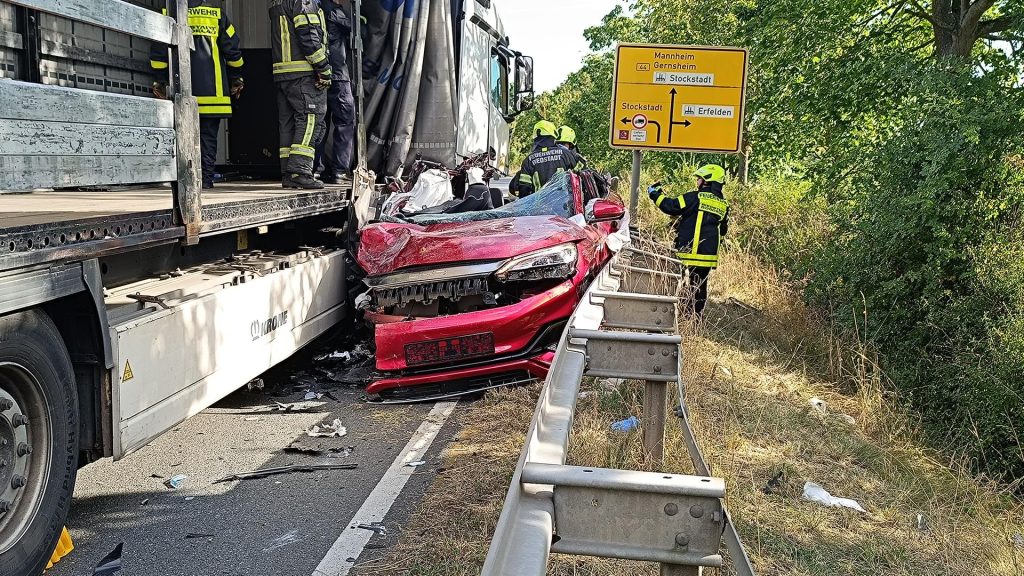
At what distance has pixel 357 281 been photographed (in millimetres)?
7324

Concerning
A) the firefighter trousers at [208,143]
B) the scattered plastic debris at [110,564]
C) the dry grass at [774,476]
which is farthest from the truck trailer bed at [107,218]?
the dry grass at [774,476]

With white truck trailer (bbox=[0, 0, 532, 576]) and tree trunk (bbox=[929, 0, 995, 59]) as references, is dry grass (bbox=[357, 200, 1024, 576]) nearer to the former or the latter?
white truck trailer (bbox=[0, 0, 532, 576])

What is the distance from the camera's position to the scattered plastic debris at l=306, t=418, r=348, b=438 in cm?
548

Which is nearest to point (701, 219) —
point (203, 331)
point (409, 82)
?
point (409, 82)

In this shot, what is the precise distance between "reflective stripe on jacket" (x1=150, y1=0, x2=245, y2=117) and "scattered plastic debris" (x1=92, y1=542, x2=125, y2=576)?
4.13m

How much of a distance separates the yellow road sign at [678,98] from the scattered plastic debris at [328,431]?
6179mm

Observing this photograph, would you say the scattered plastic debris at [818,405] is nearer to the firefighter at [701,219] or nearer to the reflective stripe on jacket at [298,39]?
the firefighter at [701,219]

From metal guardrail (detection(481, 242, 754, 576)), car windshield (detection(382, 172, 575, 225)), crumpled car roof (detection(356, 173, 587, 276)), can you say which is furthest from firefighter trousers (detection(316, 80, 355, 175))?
metal guardrail (detection(481, 242, 754, 576))

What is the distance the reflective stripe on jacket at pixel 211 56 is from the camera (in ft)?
23.0

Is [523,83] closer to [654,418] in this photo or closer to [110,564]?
[654,418]

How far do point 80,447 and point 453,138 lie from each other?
595cm

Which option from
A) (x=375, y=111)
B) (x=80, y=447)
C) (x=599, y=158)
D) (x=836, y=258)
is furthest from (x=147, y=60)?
(x=599, y=158)

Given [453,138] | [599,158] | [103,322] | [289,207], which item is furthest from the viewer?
[599,158]

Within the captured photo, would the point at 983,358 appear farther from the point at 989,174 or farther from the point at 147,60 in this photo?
the point at 147,60
